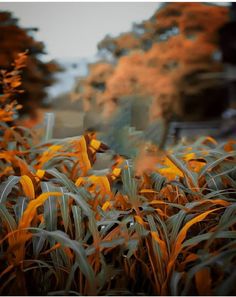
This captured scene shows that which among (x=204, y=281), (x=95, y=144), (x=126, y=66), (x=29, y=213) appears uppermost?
(x=126, y=66)

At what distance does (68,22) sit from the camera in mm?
1103

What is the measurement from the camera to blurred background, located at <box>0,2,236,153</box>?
106 centimetres

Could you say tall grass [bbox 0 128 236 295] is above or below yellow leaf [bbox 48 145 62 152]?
below

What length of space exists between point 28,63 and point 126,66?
1.12 feet

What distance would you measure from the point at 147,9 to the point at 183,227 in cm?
73

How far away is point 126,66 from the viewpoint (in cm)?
125

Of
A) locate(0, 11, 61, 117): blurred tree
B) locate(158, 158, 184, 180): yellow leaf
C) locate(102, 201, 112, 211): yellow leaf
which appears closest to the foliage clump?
locate(0, 11, 61, 117): blurred tree

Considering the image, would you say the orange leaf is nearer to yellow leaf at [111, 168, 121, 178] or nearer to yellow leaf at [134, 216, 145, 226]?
yellow leaf at [134, 216, 145, 226]

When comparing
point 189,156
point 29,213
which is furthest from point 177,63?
point 29,213

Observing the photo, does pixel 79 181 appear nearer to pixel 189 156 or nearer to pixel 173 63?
pixel 189 156

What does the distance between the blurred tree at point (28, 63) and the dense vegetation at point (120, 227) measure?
29 cm

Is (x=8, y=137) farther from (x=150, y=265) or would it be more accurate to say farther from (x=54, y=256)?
(x=150, y=265)

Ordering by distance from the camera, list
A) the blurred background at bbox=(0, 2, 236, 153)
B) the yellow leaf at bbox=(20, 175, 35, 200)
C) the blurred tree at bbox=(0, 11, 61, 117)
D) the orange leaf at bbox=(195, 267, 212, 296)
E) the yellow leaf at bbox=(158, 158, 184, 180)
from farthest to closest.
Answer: the blurred tree at bbox=(0, 11, 61, 117)
the blurred background at bbox=(0, 2, 236, 153)
the yellow leaf at bbox=(158, 158, 184, 180)
the yellow leaf at bbox=(20, 175, 35, 200)
the orange leaf at bbox=(195, 267, 212, 296)

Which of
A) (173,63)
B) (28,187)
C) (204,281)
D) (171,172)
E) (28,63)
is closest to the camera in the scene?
(204,281)
